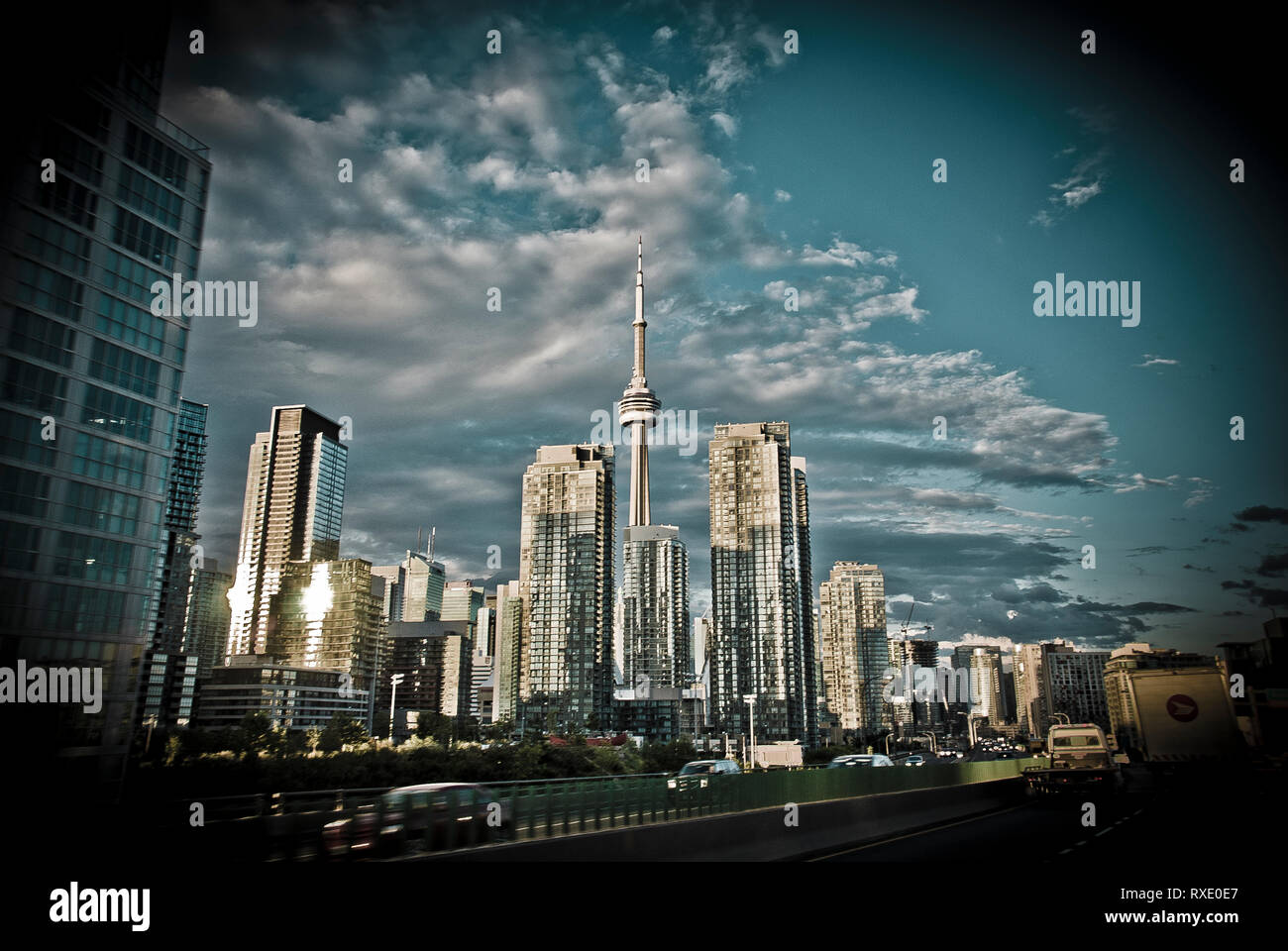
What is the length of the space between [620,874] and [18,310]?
81.5 metres

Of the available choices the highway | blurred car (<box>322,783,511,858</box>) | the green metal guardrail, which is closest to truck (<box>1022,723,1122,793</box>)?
the highway

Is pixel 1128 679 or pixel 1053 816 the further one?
pixel 1128 679

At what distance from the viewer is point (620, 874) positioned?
14109 mm

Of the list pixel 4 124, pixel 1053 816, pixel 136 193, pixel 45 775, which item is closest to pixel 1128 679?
pixel 1053 816

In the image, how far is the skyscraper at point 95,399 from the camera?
7412 cm

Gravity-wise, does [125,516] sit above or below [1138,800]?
above

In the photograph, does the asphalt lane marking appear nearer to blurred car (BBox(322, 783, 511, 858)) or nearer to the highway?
the highway

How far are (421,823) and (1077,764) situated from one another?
1135 inches

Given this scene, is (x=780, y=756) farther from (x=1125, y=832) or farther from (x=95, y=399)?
(x=95, y=399)

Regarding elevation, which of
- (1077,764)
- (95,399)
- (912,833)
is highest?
(95,399)

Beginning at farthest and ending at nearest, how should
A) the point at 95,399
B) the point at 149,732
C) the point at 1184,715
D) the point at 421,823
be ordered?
1. the point at 149,732
2. the point at 95,399
3. the point at 1184,715
4. the point at 421,823

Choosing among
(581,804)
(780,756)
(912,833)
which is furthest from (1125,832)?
(780,756)

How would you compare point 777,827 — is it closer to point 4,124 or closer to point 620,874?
point 620,874

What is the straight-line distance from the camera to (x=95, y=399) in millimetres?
81938
